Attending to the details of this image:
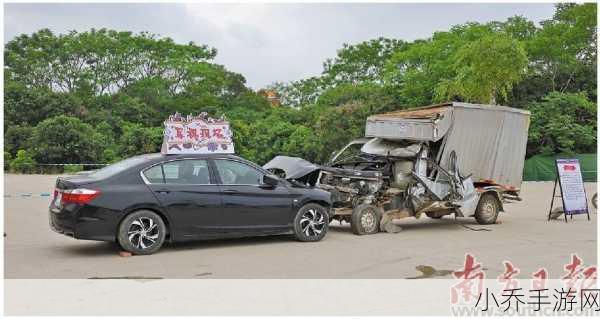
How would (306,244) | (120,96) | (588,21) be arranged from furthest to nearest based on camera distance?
(120,96)
(588,21)
(306,244)

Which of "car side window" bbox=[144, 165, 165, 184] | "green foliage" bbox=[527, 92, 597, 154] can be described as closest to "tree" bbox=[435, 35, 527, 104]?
"green foliage" bbox=[527, 92, 597, 154]

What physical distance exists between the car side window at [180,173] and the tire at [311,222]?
166cm

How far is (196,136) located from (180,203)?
1292 mm

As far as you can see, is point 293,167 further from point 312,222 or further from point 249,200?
point 249,200

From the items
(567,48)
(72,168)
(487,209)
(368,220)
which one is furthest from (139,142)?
(368,220)

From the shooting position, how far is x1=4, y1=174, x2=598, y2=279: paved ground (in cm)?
806

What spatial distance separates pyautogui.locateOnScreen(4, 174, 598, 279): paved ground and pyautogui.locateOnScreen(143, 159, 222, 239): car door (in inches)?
15.0

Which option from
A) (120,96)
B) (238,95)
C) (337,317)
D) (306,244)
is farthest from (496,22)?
(337,317)

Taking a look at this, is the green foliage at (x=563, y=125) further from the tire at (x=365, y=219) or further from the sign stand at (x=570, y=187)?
the tire at (x=365, y=219)

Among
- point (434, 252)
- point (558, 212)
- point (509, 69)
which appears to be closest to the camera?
point (434, 252)

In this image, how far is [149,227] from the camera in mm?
9125

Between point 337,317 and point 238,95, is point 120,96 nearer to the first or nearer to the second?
point 238,95

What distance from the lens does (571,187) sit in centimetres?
1426

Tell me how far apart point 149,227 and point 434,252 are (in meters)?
4.10
